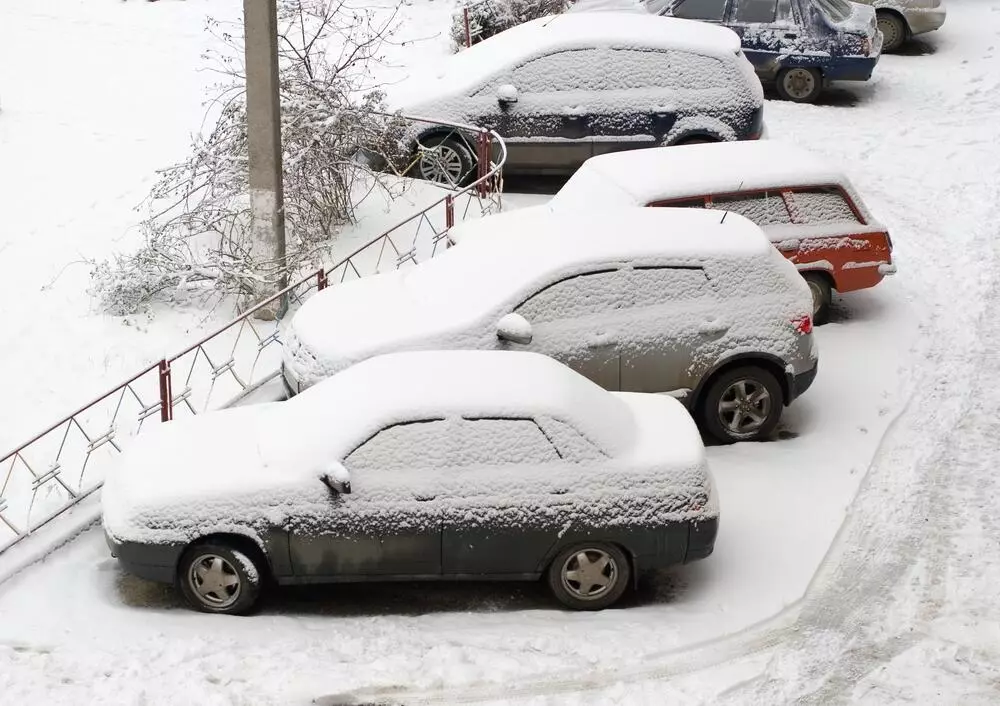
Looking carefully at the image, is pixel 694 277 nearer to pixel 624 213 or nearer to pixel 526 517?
pixel 624 213

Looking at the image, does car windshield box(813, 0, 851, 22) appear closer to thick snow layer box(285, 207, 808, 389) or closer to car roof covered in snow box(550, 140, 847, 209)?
car roof covered in snow box(550, 140, 847, 209)

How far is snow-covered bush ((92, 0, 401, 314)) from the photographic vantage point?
12.3 metres

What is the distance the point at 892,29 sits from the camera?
65.4 ft

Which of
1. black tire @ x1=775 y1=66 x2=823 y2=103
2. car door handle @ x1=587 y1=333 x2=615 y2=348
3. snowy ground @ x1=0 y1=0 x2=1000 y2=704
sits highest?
black tire @ x1=775 y1=66 x2=823 y2=103

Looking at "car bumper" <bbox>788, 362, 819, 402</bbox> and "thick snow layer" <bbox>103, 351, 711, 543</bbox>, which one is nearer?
"thick snow layer" <bbox>103, 351, 711, 543</bbox>

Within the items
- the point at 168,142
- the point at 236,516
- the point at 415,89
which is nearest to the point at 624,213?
the point at 236,516

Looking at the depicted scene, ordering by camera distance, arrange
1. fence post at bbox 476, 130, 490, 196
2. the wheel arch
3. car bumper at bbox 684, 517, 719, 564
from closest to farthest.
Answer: car bumper at bbox 684, 517, 719, 564 < the wheel arch < fence post at bbox 476, 130, 490, 196

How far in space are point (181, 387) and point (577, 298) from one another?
360 cm

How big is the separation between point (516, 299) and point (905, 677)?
3.70 meters

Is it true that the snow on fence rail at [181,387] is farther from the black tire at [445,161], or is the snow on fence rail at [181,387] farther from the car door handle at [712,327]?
the car door handle at [712,327]

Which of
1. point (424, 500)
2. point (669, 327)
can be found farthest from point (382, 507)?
point (669, 327)

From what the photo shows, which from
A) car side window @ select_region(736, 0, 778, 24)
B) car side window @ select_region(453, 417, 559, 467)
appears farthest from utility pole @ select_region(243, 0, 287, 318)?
car side window @ select_region(736, 0, 778, 24)

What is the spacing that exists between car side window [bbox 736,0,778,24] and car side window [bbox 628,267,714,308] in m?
8.63

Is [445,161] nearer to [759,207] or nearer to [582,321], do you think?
[759,207]
